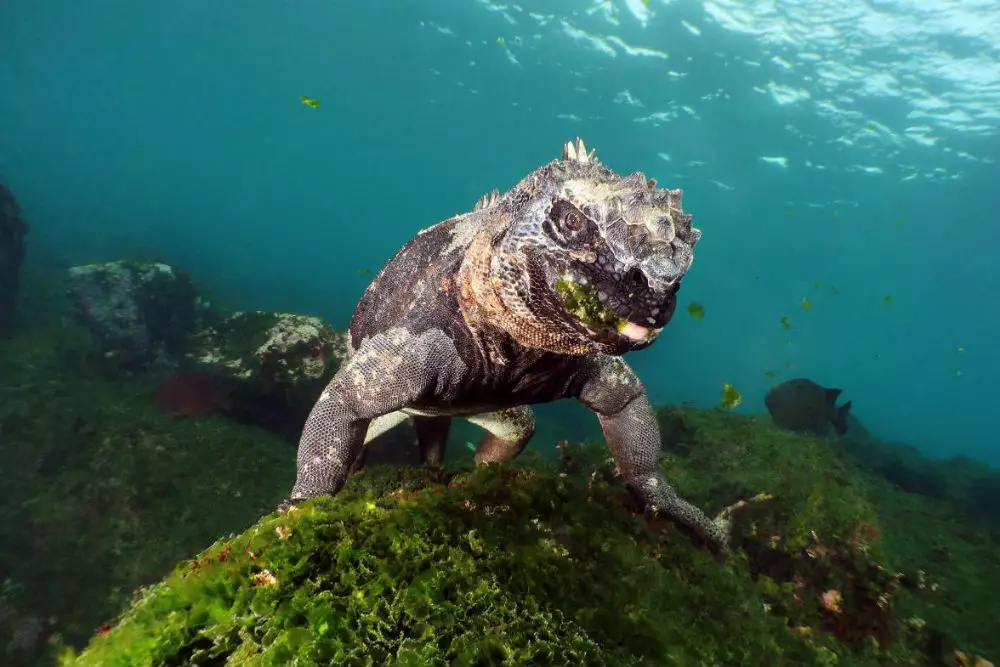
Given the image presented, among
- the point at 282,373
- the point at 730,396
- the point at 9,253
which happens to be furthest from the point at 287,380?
the point at 9,253

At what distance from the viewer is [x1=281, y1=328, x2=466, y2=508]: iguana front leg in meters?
2.97

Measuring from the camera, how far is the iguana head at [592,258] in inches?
81.4

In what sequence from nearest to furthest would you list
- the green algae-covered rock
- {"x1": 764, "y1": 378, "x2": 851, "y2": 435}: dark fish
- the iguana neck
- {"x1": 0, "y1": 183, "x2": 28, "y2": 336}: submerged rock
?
the green algae-covered rock, the iguana neck, {"x1": 764, "y1": 378, "x2": 851, "y2": 435}: dark fish, {"x1": 0, "y1": 183, "x2": 28, "y2": 336}: submerged rock

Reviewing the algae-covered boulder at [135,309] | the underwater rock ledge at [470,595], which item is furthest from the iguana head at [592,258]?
the algae-covered boulder at [135,309]

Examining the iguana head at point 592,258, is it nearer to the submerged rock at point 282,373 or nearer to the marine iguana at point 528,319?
the marine iguana at point 528,319

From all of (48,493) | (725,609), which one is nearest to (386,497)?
(725,609)

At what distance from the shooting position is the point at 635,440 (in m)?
3.63

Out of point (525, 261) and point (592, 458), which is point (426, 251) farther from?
point (592, 458)

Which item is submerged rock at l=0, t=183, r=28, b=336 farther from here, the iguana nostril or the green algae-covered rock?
the iguana nostril

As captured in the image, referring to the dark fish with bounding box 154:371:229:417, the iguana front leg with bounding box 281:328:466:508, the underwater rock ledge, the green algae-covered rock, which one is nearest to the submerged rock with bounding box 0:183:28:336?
the dark fish with bounding box 154:371:229:417

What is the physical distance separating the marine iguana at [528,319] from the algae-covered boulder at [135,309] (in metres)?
13.7

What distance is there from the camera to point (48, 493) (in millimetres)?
7406

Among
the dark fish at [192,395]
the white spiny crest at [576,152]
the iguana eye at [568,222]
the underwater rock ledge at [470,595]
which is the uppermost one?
the white spiny crest at [576,152]

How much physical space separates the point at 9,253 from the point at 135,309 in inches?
171
